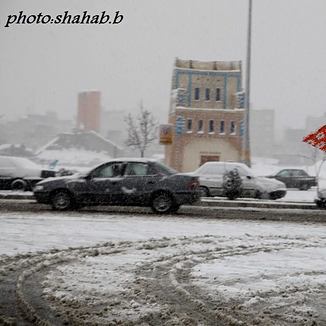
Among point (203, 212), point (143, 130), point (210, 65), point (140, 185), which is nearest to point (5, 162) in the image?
point (140, 185)

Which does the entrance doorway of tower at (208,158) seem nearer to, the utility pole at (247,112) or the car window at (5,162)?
the utility pole at (247,112)

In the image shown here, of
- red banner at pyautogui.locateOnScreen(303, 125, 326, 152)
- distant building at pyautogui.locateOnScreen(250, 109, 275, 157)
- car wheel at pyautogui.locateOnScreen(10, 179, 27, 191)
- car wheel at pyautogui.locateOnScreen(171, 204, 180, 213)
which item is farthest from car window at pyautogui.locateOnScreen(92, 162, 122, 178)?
distant building at pyautogui.locateOnScreen(250, 109, 275, 157)

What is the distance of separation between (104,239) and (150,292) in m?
4.26

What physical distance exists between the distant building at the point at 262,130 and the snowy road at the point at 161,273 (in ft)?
303

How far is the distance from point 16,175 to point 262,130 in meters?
85.8

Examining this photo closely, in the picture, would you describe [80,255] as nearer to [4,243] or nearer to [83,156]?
[4,243]

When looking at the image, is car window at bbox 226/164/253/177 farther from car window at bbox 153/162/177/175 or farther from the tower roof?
the tower roof

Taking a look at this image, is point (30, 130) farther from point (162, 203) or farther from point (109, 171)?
point (162, 203)

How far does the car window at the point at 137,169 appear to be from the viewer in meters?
15.7

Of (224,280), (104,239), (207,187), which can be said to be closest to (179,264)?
(224,280)

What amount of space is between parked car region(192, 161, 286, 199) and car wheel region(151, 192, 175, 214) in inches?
→ 221

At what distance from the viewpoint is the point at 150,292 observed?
6590 mm

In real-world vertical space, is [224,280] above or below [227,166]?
below

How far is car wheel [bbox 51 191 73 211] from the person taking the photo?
15734mm
